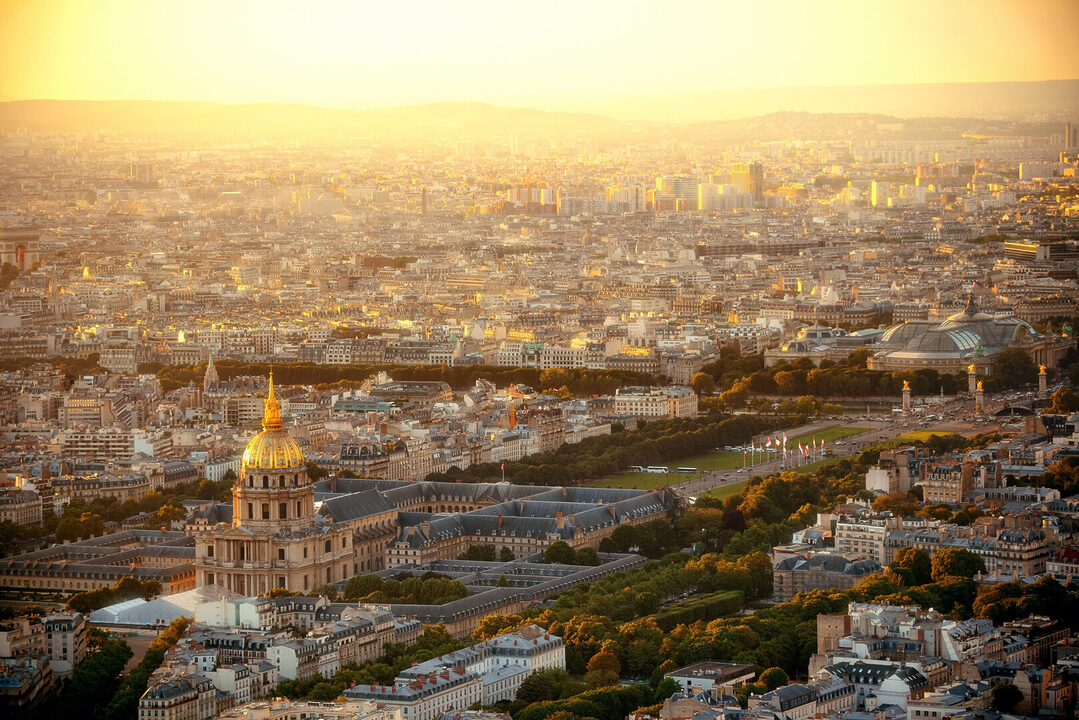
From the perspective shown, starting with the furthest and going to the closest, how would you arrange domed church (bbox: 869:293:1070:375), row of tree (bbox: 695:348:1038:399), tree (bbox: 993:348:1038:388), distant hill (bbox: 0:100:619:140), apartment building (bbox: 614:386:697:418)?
distant hill (bbox: 0:100:619:140) → domed church (bbox: 869:293:1070:375) → tree (bbox: 993:348:1038:388) → row of tree (bbox: 695:348:1038:399) → apartment building (bbox: 614:386:697:418)

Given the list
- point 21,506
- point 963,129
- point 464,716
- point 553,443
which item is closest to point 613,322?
point 553,443

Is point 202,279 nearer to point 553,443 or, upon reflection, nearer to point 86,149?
point 86,149

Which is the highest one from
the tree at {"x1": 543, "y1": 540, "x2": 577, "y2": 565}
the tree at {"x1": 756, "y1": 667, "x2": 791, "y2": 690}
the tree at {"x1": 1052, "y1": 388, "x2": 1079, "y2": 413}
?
the tree at {"x1": 756, "y1": 667, "x2": 791, "y2": 690}

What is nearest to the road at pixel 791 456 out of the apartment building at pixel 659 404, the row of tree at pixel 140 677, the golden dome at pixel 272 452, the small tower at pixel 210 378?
the apartment building at pixel 659 404

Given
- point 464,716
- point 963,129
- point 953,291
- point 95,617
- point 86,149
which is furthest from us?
point 963,129

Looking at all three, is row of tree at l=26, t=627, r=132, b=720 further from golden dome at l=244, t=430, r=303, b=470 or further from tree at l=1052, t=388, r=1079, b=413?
tree at l=1052, t=388, r=1079, b=413

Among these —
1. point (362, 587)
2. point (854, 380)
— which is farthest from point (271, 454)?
point (854, 380)

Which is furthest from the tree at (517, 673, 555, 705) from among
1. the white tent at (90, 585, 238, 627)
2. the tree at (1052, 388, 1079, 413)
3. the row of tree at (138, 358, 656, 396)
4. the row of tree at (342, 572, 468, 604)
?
the row of tree at (138, 358, 656, 396)
